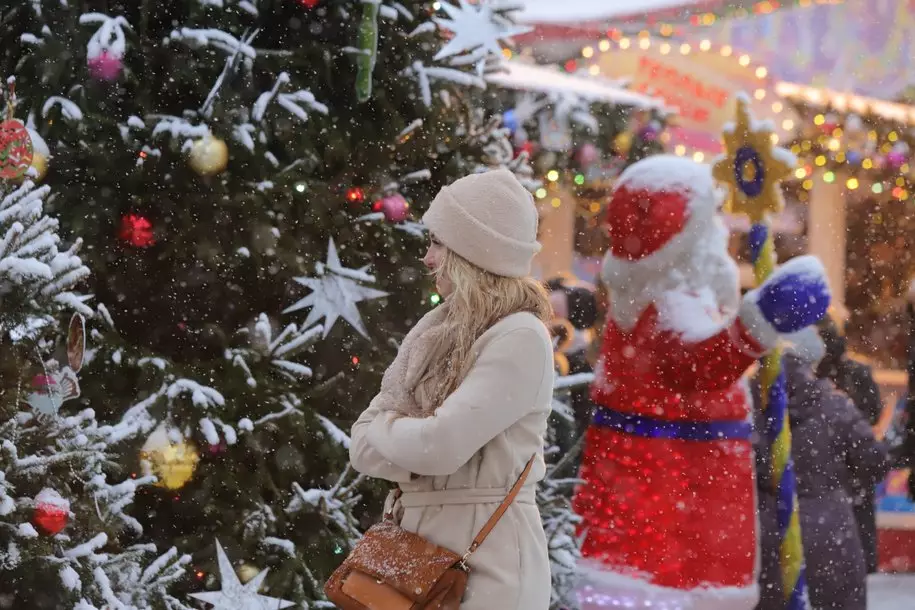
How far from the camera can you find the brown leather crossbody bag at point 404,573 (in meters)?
2.29

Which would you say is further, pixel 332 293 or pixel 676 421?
pixel 676 421

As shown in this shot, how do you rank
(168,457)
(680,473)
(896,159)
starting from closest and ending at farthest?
(168,457) → (680,473) → (896,159)

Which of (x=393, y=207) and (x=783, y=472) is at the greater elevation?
(x=393, y=207)

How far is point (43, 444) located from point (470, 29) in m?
2.27

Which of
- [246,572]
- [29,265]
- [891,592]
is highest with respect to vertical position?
[29,265]

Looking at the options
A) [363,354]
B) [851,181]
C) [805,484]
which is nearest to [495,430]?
[363,354]

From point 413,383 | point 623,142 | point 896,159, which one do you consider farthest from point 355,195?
point 896,159

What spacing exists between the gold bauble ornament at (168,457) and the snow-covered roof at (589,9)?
5907 millimetres

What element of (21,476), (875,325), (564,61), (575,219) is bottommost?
(875,325)

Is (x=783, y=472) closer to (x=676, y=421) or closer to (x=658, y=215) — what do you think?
(x=676, y=421)

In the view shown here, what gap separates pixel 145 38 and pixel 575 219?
7228 mm

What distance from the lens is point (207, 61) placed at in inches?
153

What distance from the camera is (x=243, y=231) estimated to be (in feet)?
12.9

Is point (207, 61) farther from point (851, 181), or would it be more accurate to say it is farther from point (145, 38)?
point (851, 181)
